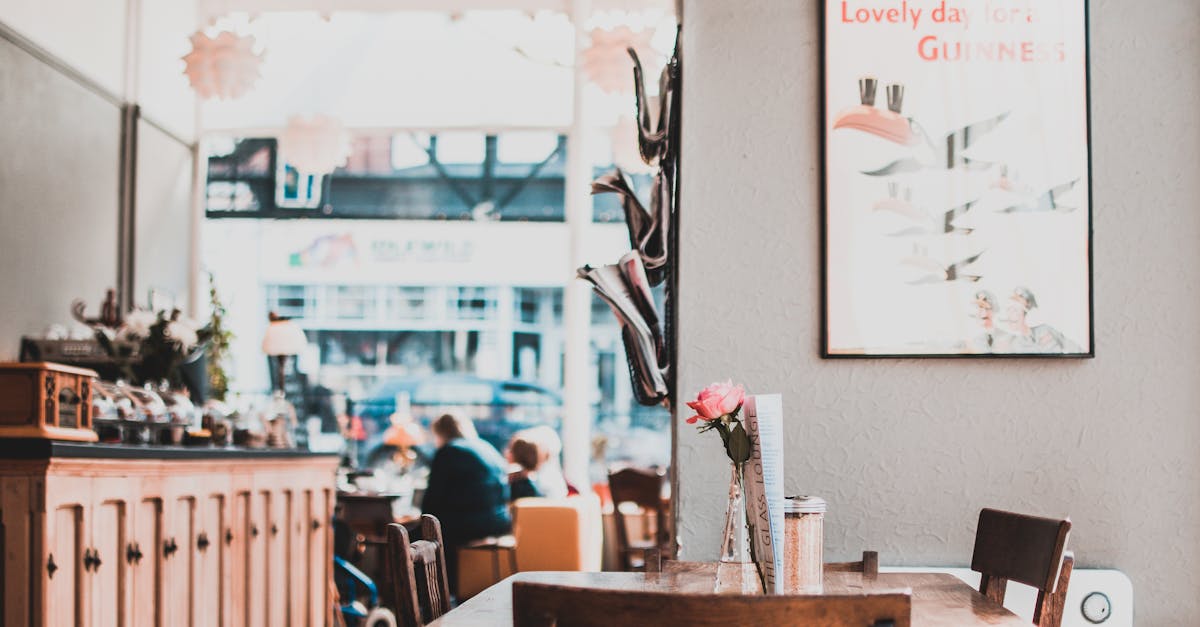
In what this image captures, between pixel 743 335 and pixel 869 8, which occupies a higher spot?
pixel 869 8

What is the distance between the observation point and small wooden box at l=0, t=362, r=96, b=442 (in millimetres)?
3072

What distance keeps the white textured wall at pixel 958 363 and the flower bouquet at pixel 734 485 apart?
23.8 inches

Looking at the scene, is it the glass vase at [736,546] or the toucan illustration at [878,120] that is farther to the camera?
the toucan illustration at [878,120]

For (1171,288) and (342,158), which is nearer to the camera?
(1171,288)

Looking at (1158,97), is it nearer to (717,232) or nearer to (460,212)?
(717,232)

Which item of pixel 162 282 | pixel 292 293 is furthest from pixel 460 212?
pixel 162 282

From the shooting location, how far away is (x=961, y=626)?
187 cm

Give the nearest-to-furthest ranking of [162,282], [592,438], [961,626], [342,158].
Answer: [961,626] → [342,158] → [162,282] → [592,438]

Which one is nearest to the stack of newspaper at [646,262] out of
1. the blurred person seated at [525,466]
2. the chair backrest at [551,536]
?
the chair backrest at [551,536]

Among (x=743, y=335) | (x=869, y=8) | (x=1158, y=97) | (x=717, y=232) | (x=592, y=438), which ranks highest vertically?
(x=869, y=8)

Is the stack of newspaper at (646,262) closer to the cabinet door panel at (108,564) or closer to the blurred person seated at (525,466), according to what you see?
the cabinet door panel at (108,564)

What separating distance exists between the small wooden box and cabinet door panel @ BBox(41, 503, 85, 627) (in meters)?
0.20

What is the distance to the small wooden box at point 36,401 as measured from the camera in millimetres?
3072

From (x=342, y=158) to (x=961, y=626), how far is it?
574 centimetres
